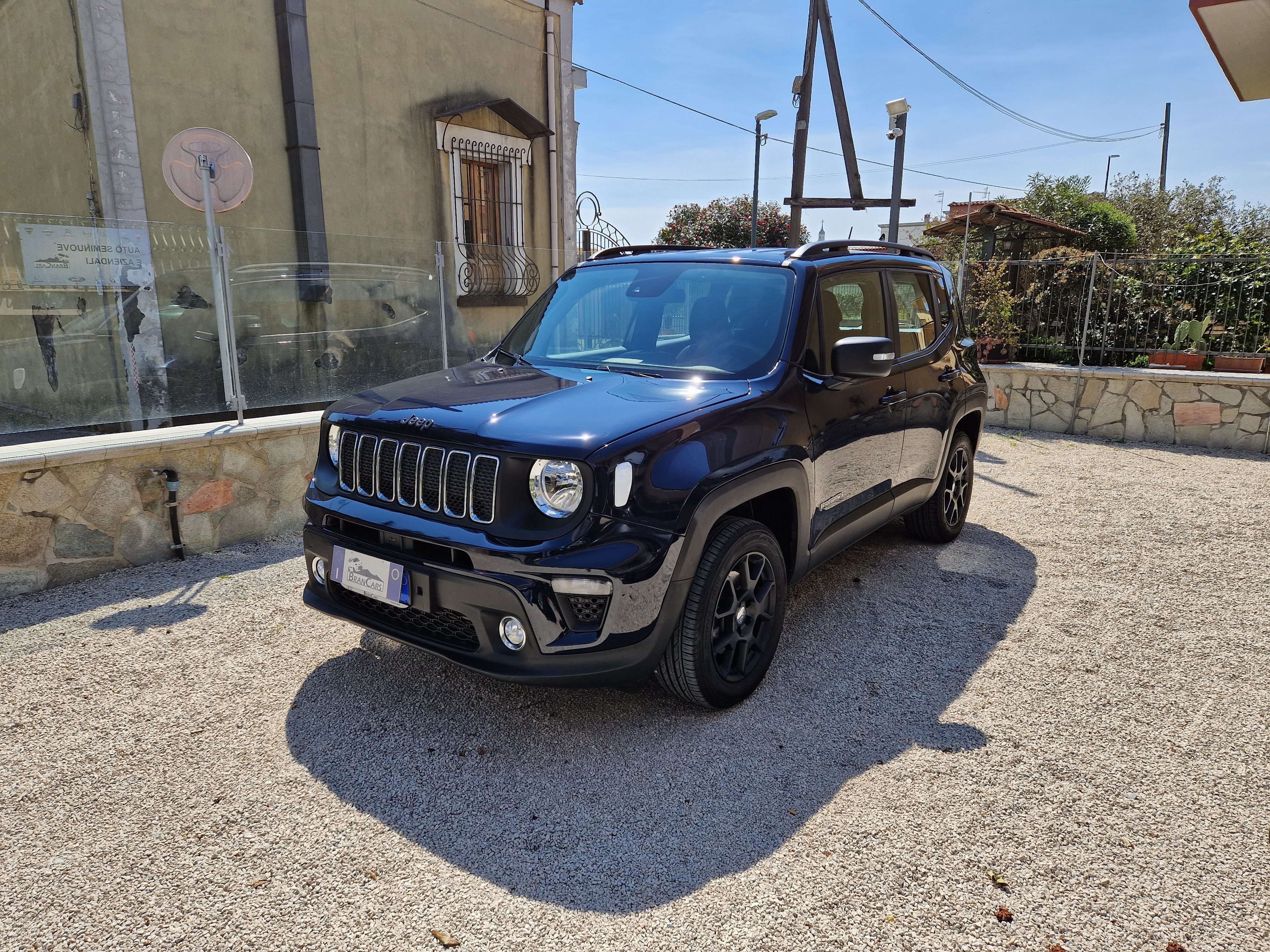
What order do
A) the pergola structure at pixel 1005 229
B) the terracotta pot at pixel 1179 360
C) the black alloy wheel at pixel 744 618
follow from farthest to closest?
the pergola structure at pixel 1005 229 → the terracotta pot at pixel 1179 360 → the black alloy wheel at pixel 744 618

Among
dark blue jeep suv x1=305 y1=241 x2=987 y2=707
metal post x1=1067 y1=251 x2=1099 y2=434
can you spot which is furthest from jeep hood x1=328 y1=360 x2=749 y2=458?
metal post x1=1067 y1=251 x2=1099 y2=434

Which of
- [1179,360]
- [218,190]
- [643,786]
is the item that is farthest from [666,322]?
[1179,360]

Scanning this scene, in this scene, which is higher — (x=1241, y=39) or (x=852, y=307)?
(x=1241, y=39)

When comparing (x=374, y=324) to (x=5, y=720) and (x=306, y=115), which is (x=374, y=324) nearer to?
(x=306, y=115)

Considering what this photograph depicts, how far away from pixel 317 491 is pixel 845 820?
229 cm

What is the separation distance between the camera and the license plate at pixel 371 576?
2.78 m

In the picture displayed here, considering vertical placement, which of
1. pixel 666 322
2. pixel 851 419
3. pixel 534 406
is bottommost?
pixel 851 419

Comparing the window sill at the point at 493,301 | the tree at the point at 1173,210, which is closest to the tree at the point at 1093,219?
the tree at the point at 1173,210

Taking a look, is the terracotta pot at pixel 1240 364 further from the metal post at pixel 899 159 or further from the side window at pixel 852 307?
the side window at pixel 852 307

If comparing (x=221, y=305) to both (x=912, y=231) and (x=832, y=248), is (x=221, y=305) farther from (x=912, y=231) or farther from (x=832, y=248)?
(x=912, y=231)

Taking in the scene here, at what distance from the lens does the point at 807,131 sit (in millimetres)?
12188

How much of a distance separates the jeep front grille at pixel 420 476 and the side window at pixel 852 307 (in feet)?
5.62

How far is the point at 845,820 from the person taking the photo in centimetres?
255

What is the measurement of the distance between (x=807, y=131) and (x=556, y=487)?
11.3m
